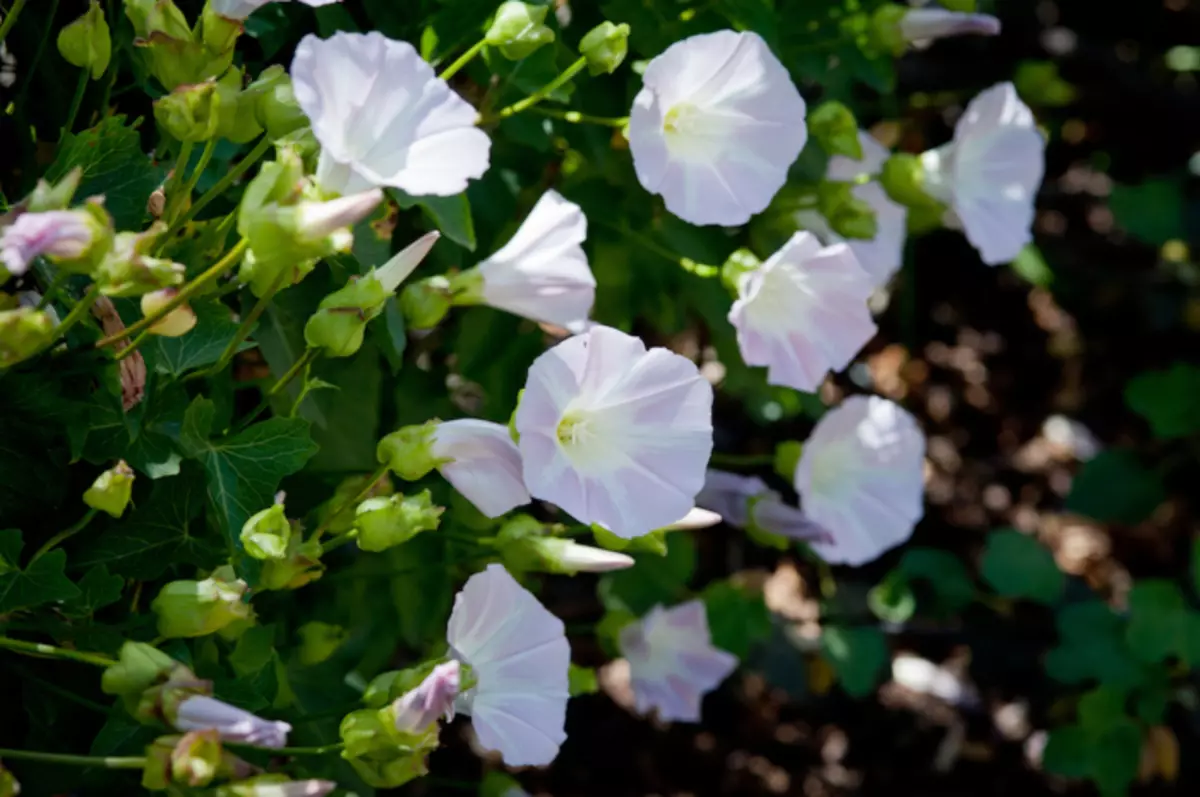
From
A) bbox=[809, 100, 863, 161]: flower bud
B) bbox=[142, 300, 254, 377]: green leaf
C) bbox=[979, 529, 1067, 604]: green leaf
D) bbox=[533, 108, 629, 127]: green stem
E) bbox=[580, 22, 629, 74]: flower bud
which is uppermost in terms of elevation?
bbox=[580, 22, 629, 74]: flower bud

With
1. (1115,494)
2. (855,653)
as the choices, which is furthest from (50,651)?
(1115,494)

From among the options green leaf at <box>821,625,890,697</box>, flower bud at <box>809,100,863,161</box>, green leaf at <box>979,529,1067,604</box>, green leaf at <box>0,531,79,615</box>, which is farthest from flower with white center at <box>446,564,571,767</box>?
green leaf at <box>979,529,1067,604</box>

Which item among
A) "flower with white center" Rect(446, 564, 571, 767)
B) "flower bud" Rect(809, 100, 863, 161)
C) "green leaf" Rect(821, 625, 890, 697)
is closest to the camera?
"flower with white center" Rect(446, 564, 571, 767)

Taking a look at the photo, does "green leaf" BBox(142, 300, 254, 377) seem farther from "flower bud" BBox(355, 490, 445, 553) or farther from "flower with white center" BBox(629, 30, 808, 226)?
"flower with white center" BBox(629, 30, 808, 226)

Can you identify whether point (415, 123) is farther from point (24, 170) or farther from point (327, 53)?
point (24, 170)

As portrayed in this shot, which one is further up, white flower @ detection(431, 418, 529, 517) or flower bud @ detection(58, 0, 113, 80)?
flower bud @ detection(58, 0, 113, 80)

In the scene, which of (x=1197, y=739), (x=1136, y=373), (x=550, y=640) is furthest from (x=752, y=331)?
(x=1136, y=373)
